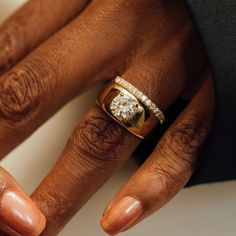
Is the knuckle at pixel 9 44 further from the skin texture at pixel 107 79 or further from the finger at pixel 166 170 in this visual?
the finger at pixel 166 170

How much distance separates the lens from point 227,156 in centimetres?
48

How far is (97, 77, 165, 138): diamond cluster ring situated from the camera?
49cm

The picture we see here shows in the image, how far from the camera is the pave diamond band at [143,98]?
1.62 ft

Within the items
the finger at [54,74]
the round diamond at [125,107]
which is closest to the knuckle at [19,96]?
→ the finger at [54,74]

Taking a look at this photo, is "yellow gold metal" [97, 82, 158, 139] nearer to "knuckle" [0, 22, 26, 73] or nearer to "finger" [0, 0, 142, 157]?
"finger" [0, 0, 142, 157]

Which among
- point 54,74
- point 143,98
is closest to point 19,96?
point 54,74

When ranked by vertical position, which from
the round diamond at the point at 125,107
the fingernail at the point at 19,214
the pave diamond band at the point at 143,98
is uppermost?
the pave diamond band at the point at 143,98

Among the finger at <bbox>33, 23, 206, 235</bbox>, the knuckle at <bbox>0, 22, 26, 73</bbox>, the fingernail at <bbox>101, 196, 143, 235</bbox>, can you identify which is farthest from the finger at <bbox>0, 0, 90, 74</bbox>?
the fingernail at <bbox>101, 196, 143, 235</bbox>

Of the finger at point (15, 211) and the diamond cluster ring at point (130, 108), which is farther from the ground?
the diamond cluster ring at point (130, 108)

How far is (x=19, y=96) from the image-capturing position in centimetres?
55

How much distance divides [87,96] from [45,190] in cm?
16

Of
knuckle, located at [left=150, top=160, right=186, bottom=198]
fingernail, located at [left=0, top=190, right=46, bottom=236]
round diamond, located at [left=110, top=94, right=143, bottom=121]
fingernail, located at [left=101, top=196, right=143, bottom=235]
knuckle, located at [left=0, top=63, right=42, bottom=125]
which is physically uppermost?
round diamond, located at [left=110, top=94, right=143, bottom=121]

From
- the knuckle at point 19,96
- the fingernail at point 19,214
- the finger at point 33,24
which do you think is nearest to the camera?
the fingernail at point 19,214

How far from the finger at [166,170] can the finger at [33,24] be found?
255 mm
